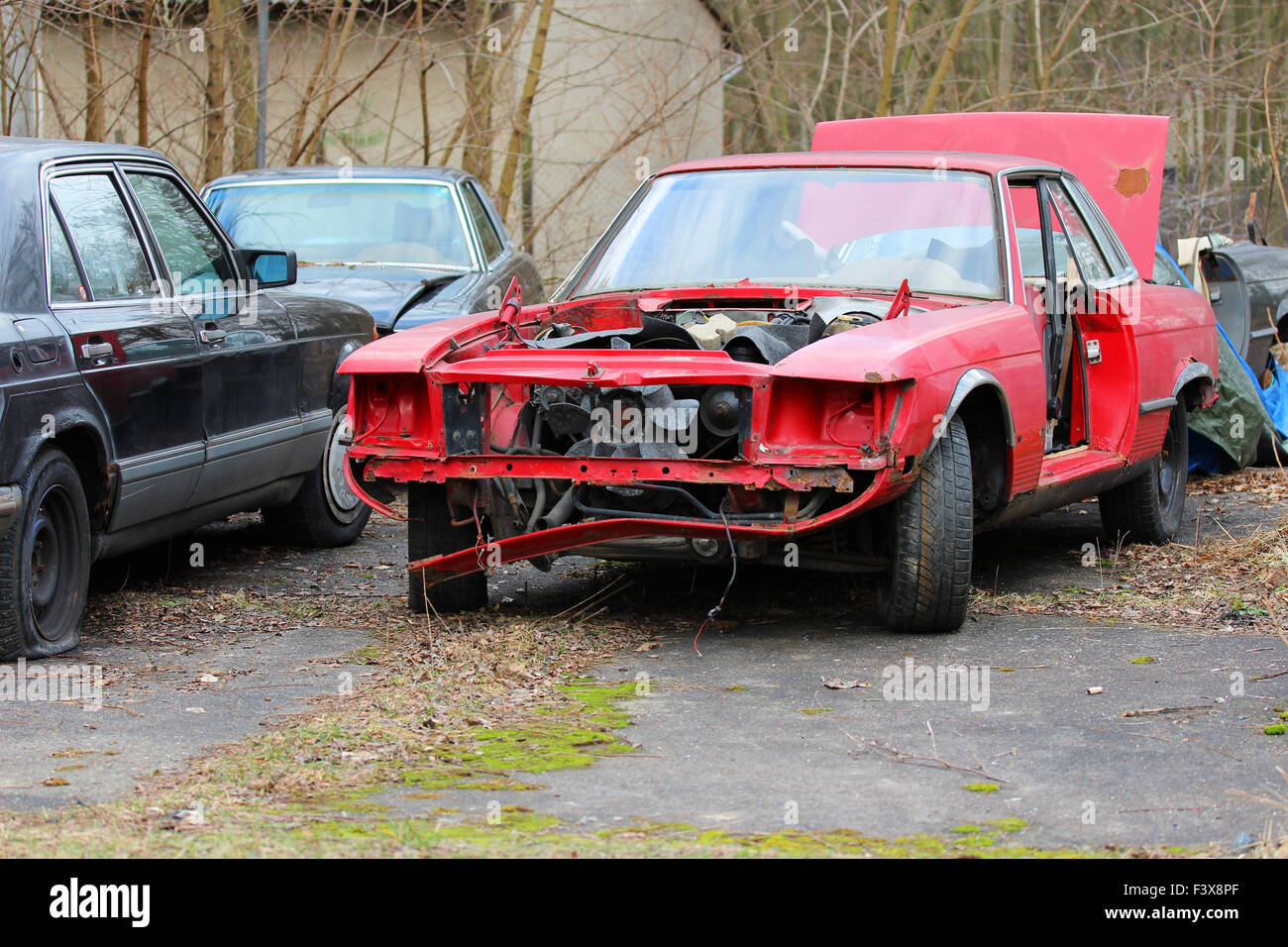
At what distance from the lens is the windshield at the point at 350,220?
413 inches

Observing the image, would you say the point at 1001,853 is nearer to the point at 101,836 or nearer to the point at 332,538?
the point at 101,836

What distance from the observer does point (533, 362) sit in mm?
5785

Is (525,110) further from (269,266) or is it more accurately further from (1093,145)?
(269,266)

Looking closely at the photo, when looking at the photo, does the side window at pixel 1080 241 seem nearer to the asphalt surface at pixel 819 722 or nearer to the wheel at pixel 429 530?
the asphalt surface at pixel 819 722

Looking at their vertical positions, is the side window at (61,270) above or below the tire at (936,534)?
above

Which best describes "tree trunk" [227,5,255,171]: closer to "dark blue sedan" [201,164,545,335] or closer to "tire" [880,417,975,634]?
"dark blue sedan" [201,164,545,335]

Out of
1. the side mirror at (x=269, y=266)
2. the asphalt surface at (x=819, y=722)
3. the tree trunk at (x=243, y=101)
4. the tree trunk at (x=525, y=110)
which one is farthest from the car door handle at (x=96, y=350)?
the tree trunk at (x=525, y=110)

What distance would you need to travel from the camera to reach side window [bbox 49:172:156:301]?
614 cm

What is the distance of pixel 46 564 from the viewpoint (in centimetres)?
580

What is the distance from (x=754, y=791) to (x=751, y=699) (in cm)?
98

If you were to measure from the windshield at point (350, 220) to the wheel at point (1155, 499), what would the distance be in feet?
14.5

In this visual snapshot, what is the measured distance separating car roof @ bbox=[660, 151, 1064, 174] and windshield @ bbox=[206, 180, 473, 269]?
136 inches

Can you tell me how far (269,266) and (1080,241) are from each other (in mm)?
3663

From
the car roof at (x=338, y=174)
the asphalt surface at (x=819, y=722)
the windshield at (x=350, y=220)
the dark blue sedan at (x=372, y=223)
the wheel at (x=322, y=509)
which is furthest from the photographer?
the car roof at (x=338, y=174)
